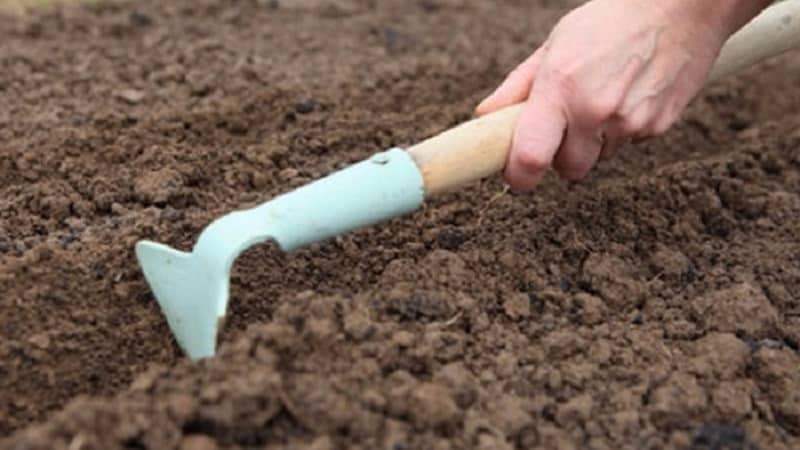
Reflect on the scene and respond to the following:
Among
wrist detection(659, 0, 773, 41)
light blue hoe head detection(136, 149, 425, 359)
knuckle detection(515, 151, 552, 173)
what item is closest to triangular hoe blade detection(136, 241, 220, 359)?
light blue hoe head detection(136, 149, 425, 359)

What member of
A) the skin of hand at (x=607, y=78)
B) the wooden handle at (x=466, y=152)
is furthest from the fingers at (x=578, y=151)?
the wooden handle at (x=466, y=152)

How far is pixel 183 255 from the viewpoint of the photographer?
1.99 meters

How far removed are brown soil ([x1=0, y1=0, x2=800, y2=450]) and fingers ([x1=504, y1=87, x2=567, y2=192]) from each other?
0.21 metres

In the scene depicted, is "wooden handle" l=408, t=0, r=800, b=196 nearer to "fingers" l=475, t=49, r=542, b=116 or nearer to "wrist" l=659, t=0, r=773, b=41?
"fingers" l=475, t=49, r=542, b=116

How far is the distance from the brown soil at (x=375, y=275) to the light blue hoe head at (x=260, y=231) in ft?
0.25

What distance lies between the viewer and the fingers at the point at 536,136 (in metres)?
2.10

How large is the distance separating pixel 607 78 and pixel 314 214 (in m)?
0.59

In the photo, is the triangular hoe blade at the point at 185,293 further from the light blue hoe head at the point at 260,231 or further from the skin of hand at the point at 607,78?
the skin of hand at the point at 607,78

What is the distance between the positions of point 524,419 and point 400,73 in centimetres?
161

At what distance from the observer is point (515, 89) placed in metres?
2.21

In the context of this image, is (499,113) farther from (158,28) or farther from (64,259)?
(158,28)

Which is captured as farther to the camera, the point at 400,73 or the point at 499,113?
the point at 400,73

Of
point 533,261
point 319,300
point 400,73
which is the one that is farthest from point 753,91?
point 319,300

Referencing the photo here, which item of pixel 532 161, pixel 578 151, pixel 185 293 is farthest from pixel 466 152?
pixel 185 293
